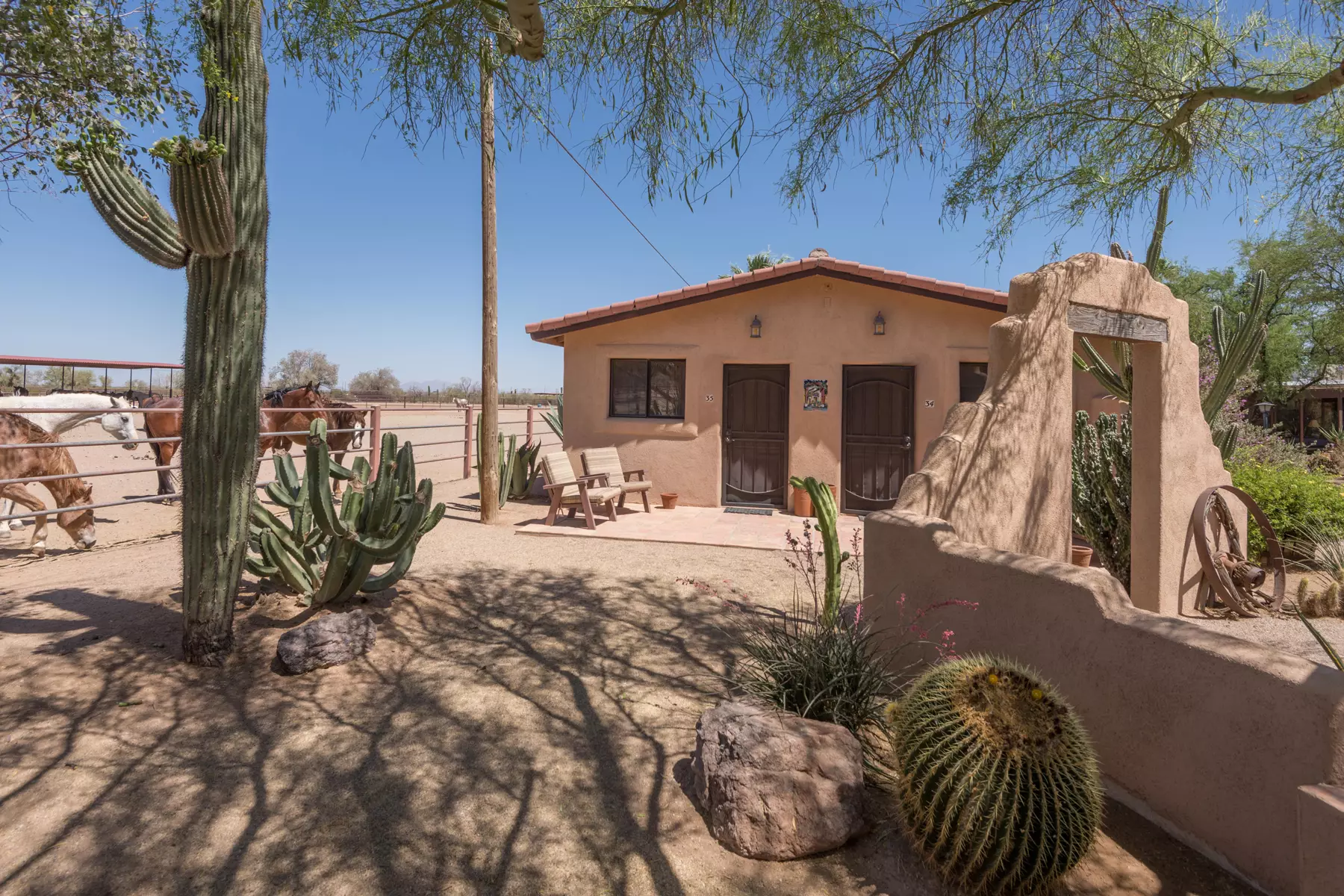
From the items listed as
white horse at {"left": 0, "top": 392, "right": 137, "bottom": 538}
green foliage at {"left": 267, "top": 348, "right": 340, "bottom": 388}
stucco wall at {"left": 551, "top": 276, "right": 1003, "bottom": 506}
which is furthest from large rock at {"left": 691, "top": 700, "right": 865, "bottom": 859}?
green foliage at {"left": 267, "top": 348, "right": 340, "bottom": 388}

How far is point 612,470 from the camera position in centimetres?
984

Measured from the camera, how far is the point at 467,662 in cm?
446

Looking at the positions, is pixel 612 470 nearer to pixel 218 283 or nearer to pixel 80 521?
pixel 80 521

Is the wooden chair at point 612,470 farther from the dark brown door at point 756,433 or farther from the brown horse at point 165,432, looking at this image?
the brown horse at point 165,432

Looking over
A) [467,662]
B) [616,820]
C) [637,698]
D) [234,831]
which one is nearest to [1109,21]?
[637,698]

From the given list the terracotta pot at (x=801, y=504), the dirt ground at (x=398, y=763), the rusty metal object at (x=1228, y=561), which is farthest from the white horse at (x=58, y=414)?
the rusty metal object at (x=1228, y=561)

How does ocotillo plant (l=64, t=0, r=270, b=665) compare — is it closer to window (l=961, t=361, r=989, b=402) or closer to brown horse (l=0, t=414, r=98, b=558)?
brown horse (l=0, t=414, r=98, b=558)

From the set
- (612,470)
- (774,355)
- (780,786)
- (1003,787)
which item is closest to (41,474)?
(612,470)

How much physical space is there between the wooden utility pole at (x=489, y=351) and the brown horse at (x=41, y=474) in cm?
429

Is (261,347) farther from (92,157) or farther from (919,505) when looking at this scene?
(919,505)

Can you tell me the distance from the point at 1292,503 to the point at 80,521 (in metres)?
13.6

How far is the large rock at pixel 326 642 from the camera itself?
415cm

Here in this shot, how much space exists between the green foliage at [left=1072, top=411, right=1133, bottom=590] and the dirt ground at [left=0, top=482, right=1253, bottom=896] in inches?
145

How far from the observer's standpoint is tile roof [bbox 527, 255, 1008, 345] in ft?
30.3
